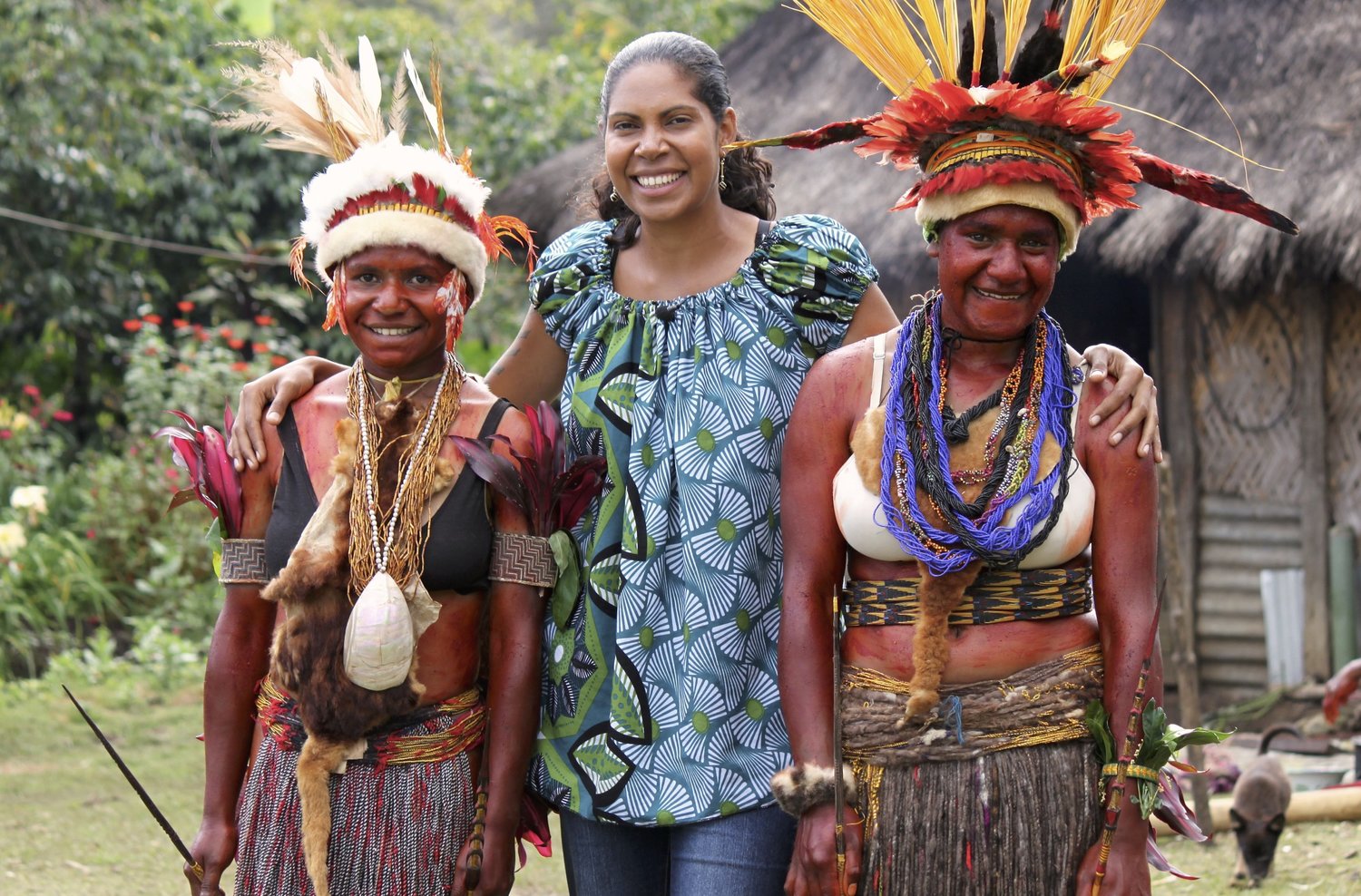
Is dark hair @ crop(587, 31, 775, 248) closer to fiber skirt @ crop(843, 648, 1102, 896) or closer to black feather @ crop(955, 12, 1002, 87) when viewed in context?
black feather @ crop(955, 12, 1002, 87)

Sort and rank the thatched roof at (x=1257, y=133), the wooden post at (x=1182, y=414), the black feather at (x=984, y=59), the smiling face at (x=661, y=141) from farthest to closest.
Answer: the wooden post at (x=1182, y=414), the thatched roof at (x=1257, y=133), the smiling face at (x=661, y=141), the black feather at (x=984, y=59)

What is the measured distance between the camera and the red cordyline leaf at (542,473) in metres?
3.01

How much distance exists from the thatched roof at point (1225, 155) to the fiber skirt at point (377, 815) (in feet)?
15.8

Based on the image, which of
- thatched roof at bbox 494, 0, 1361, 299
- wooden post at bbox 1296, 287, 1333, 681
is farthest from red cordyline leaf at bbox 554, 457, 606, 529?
wooden post at bbox 1296, 287, 1333, 681

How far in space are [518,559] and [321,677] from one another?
1.40 ft

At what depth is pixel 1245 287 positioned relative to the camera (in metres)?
8.18

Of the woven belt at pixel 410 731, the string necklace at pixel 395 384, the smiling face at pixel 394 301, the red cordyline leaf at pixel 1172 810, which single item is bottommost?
the red cordyline leaf at pixel 1172 810

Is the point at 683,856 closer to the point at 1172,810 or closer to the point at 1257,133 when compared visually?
the point at 1172,810

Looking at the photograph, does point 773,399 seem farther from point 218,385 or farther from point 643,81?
point 218,385

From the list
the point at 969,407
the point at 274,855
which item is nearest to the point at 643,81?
the point at 969,407

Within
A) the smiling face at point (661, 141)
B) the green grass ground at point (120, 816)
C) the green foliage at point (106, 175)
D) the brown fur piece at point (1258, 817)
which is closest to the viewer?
the smiling face at point (661, 141)

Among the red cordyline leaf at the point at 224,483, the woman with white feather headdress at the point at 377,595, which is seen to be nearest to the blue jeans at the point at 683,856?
the woman with white feather headdress at the point at 377,595

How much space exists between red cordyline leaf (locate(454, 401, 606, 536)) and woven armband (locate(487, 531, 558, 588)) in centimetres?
3

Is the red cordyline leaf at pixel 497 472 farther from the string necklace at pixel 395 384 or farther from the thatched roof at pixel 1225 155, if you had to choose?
the thatched roof at pixel 1225 155
